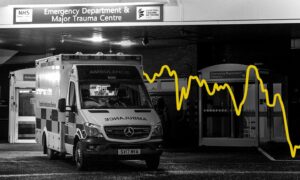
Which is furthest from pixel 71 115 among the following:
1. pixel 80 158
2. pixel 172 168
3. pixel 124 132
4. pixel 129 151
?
pixel 172 168

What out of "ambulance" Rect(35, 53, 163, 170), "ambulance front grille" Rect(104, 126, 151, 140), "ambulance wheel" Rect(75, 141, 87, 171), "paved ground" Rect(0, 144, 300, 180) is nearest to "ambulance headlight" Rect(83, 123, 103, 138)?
"ambulance" Rect(35, 53, 163, 170)

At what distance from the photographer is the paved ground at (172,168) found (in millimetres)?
13766

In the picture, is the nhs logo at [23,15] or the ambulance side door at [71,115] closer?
the ambulance side door at [71,115]

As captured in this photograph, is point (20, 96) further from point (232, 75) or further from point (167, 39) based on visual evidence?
→ point (232, 75)

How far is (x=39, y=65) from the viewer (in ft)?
63.2

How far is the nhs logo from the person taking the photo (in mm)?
18922

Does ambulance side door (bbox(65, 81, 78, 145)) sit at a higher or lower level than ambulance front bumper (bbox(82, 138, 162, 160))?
Answer: higher

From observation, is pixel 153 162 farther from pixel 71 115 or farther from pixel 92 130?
pixel 71 115

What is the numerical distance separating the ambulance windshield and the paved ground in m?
1.58

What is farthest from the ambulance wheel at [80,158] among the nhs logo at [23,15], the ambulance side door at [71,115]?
the nhs logo at [23,15]

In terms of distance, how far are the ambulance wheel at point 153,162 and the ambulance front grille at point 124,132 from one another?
Result: 28.8 inches

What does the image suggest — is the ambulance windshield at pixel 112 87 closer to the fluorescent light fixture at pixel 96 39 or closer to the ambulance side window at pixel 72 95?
the ambulance side window at pixel 72 95

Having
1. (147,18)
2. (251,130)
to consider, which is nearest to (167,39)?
(251,130)

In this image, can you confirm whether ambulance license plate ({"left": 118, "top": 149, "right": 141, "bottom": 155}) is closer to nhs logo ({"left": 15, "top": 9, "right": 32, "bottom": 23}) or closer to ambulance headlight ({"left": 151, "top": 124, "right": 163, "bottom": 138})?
ambulance headlight ({"left": 151, "top": 124, "right": 163, "bottom": 138})
